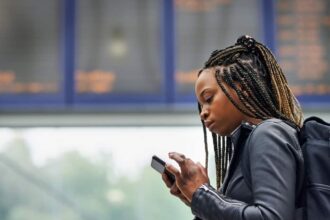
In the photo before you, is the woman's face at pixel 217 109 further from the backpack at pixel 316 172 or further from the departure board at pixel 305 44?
the departure board at pixel 305 44

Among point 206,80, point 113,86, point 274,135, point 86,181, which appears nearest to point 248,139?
point 274,135

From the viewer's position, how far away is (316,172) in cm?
106

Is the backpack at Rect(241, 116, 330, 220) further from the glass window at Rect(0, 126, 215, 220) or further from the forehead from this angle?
the glass window at Rect(0, 126, 215, 220)

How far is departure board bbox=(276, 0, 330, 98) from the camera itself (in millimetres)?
3809

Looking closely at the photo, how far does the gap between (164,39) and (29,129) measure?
0.97 m

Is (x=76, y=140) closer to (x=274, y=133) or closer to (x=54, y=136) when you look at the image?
(x=54, y=136)

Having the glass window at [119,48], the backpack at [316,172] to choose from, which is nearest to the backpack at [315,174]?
the backpack at [316,172]

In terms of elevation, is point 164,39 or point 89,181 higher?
point 164,39

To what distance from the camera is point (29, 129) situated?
3.61 meters

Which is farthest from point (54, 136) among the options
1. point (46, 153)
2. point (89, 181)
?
point (89, 181)

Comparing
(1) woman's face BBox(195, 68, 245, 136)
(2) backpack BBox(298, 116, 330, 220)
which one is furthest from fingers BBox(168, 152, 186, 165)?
(2) backpack BBox(298, 116, 330, 220)

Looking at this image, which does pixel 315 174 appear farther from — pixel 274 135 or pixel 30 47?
pixel 30 47

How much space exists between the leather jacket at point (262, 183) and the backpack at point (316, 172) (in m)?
0.01

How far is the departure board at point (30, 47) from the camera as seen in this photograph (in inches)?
148
